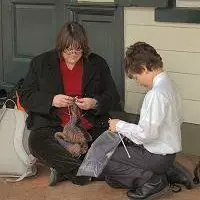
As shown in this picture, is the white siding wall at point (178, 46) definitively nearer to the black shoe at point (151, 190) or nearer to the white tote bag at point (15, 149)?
the black shoe at point (151, 190)

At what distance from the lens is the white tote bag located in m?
4.46

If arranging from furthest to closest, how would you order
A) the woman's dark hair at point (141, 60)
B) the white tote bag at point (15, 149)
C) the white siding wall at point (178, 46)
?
the white siding wall at point (178, 46), the white tote bag at point (15, 149), the woman's dark hair at point (141, 60)

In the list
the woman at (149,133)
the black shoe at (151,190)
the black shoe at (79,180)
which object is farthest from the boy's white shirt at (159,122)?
the black shoe at (79,180)

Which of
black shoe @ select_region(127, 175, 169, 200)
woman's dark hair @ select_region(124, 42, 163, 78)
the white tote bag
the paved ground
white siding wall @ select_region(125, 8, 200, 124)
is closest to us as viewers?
woman's dark hair @ select_region(124, 42, 163, 78)

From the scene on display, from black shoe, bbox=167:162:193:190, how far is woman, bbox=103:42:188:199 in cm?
18

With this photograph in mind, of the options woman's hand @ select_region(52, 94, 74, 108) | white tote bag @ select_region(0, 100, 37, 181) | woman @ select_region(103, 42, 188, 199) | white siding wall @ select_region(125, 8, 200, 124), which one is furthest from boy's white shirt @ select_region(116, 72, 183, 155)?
white siding wall @ select_region(125, 8, 200, 124)

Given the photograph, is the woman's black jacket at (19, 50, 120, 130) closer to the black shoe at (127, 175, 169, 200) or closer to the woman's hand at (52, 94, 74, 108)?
the woman's hand at (52, 94, 74, 108)

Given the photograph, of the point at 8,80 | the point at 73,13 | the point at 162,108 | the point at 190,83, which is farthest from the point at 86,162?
the point at 8,80

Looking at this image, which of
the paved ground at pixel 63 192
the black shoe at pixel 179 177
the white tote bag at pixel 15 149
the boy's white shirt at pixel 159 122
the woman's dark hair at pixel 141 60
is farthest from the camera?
the white tote bag at pixel 15 149

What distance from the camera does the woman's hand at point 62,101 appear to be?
170 inches

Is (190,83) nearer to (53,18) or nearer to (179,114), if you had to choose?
(179,114)

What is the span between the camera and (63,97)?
14.2ft

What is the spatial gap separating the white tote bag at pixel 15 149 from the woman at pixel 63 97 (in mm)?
80

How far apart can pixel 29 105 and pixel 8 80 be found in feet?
6.58
